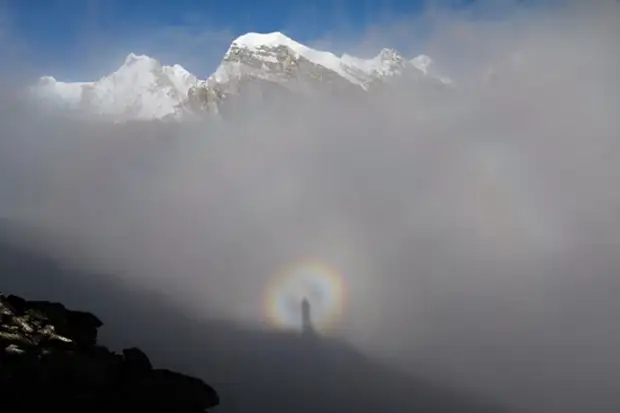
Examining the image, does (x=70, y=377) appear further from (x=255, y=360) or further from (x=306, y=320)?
(x=306, y=320)

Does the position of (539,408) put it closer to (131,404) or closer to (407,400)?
(407,400)

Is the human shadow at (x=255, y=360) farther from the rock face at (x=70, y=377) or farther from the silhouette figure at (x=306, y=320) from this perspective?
the rock face at (x=70, y=377)

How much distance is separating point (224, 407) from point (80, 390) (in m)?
29.1

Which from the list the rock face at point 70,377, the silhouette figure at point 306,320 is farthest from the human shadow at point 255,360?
the rock face at point 70,377

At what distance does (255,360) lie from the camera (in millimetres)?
110500

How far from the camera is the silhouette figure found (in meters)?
160

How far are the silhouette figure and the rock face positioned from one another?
102 meters

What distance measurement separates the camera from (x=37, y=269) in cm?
17800

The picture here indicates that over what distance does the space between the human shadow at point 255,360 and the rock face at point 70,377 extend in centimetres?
1899

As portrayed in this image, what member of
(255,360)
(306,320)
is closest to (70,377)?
(255,360)

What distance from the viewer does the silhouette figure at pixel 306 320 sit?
160 meters

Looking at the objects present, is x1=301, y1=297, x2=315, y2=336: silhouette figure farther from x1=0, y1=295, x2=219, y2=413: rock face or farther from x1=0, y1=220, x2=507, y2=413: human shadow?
x1=0, y1=295, x2=219, y2=413: rock face

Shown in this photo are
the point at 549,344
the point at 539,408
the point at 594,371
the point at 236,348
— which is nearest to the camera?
the point at 539,408

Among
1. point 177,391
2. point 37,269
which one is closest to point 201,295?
point 37,269
